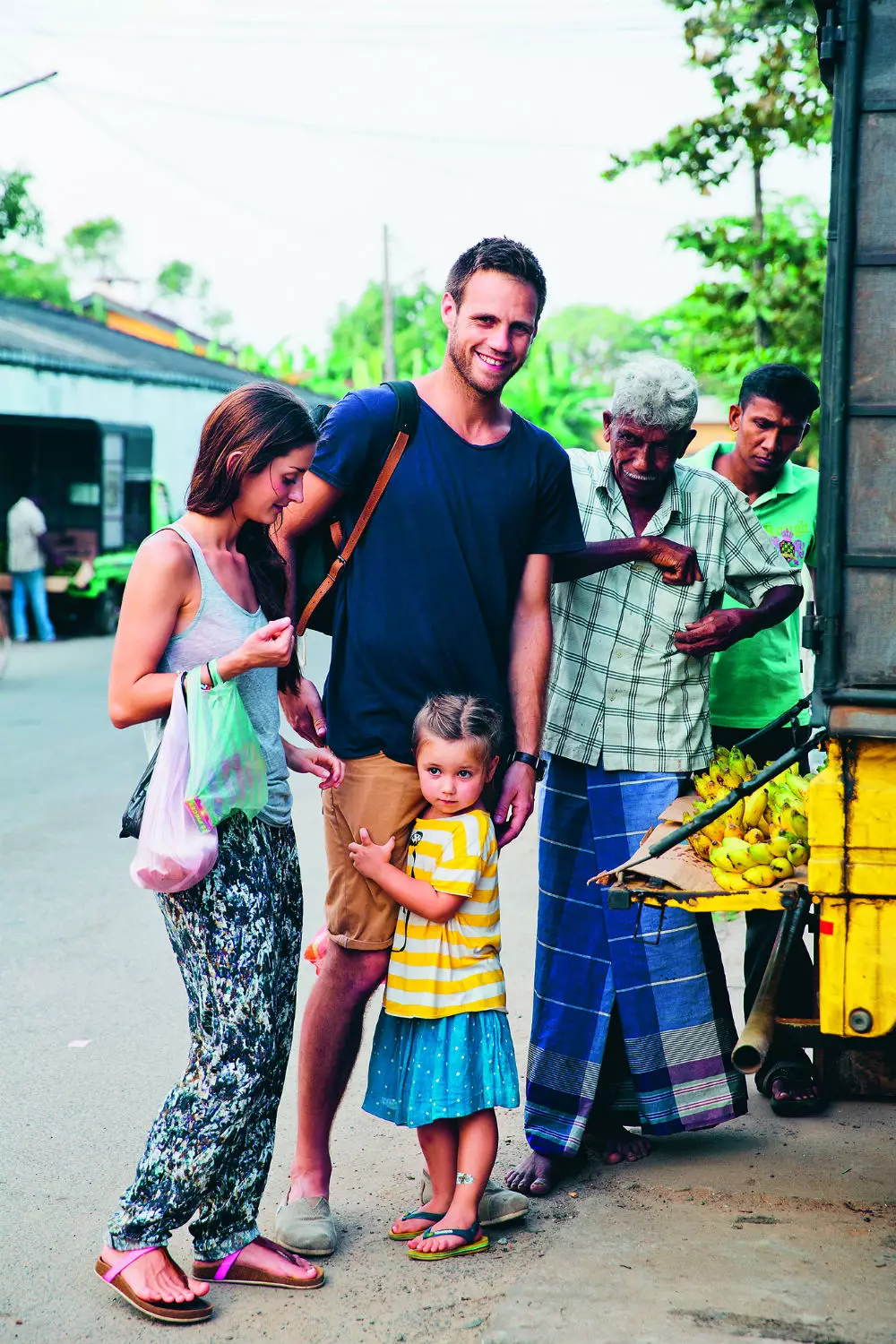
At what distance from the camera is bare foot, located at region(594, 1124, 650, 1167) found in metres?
3.92

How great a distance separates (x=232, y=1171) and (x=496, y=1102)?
590mm

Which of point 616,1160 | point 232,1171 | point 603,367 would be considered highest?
point 603,367

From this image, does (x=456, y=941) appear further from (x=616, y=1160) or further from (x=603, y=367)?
(x=603, y=367)

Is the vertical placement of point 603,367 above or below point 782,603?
above

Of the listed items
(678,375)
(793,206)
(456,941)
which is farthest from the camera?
(793,206)

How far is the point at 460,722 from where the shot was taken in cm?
327

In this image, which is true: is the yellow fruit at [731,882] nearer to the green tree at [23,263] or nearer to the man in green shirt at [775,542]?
the man in green shirt at [775,542]

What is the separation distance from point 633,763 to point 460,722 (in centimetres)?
74

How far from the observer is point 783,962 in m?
2.80

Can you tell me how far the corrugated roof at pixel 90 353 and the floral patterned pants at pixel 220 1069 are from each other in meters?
17.8

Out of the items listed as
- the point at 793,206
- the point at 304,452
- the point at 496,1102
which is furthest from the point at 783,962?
the point at 793,206

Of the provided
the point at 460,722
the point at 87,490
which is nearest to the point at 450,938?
the point at 460,722

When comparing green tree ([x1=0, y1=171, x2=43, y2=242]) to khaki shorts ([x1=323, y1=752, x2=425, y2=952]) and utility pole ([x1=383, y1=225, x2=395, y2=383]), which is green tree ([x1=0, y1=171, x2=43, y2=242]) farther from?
khaki shorts ([x1=323, y1=752, x2=425, y2=952])

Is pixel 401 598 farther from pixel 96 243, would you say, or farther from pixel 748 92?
pixel 96 243
